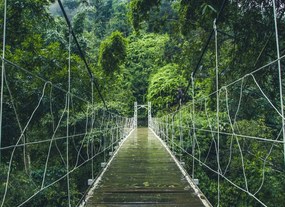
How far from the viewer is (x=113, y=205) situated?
174cm

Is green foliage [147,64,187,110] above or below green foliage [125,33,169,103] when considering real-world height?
below

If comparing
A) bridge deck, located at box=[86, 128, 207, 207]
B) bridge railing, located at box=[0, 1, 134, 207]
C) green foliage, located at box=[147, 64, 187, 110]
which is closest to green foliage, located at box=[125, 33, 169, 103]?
green foliage, located at box=[147, 64, 187, 110]

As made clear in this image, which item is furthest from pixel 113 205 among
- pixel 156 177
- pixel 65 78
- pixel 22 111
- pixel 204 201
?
pixel 65 78

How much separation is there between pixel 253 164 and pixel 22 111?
2968 millimetres

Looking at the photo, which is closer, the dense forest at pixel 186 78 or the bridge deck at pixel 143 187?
the bridge deck at pixel 143 187

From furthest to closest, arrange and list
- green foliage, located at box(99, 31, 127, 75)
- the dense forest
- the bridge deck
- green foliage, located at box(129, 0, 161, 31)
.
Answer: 1. green foliage, located at box(99, 31, 127, 75)
2. green foliage, located at box(129, 0, 161, 31)
3. the dense forest
4. the bridge deck

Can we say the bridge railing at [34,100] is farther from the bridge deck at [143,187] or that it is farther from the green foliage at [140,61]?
the green foliage at [140,61]

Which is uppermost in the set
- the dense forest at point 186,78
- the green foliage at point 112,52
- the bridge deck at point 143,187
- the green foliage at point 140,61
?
the green foliage at point 140,61

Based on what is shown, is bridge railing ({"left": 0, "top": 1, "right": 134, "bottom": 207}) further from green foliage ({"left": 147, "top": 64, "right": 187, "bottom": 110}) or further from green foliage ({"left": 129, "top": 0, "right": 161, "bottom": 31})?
green foliage ({"left": 147, "top": 64, "right": 187, "bottom": 110})

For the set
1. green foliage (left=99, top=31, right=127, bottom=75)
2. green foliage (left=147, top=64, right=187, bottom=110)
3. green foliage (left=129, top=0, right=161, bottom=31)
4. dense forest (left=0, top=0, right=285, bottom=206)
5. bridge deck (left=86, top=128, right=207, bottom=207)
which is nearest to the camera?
bridge deck (left=86, top=128, right=207, bottom=207)

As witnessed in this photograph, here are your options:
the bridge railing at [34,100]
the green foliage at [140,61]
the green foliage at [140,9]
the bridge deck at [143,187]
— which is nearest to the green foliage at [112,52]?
the bridge railing at [34,100]

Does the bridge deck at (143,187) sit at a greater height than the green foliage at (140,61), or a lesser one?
lesser

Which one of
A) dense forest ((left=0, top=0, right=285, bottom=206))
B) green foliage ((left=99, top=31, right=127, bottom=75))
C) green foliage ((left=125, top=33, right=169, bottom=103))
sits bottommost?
dense forest ((left=0, top=0, right=285, bottom=206))

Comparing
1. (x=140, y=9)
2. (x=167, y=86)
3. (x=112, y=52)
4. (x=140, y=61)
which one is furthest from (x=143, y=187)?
(x=140, y=61)
